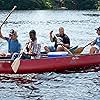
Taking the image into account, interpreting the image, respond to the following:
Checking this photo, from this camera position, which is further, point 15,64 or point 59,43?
point 59,43

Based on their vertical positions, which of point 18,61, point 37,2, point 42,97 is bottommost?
point 42,97

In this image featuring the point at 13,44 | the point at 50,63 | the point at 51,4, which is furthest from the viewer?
the point at 51,4

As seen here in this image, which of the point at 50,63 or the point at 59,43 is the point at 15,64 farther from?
the point at 59,43

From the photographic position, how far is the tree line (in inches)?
3704

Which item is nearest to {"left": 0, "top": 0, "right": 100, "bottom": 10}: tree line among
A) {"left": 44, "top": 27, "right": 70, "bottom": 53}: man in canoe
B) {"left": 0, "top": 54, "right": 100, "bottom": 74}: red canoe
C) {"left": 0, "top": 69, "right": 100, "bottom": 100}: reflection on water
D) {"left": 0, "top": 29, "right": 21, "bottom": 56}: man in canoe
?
{"left": 44, "top": 27, "right": 70, "bottom": 53}: man in canoe

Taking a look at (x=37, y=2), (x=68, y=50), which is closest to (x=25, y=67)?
(x=68, y=50)

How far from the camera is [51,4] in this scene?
106 meters

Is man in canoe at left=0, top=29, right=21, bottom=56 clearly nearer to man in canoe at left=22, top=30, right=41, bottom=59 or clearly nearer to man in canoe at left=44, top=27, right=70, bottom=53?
man in canoe at left=22, top=30, right=41, bottom=59

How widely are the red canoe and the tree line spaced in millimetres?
76364

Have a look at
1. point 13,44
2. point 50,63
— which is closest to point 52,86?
point 50,63

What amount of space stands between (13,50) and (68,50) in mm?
2434

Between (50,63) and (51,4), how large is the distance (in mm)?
90237

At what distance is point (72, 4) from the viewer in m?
109

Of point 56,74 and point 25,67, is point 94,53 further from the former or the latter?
point 25,67
